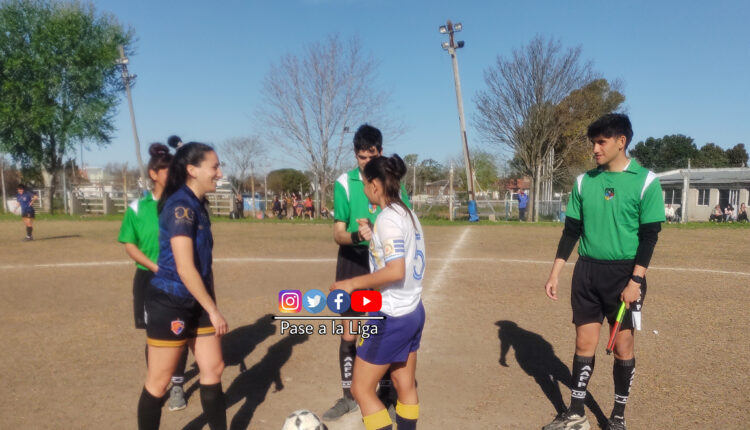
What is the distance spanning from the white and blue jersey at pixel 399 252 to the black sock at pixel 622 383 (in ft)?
5.75

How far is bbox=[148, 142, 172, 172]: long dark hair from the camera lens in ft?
11.7

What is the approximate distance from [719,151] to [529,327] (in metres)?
85.2

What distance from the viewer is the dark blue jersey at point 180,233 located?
2.62 m

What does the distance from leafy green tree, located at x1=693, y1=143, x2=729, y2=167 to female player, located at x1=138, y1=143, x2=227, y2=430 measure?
77861 mm

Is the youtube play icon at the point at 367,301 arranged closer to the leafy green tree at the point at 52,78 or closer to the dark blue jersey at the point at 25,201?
the dark blue jersey at the point at 25,201

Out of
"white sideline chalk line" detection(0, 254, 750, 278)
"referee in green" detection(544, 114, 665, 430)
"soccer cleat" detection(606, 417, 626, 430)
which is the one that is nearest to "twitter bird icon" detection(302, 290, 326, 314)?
"referee in green" detection(544, 114, 665, 430)

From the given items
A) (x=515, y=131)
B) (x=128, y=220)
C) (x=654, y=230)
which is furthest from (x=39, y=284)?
(x=515, y=131)

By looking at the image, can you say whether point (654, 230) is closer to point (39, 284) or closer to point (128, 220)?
point (128, 220)

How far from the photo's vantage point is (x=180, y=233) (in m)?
2.59

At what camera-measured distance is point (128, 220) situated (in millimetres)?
3832

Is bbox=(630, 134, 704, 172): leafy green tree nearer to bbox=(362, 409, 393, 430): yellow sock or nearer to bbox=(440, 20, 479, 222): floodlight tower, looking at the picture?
bbox=(440, 20, 479, 222): floodlight tower

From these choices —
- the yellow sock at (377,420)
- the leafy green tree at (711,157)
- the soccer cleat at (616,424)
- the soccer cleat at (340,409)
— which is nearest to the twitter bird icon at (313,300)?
the soccer cleat at (340,409)

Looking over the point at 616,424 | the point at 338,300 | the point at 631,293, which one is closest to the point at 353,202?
the point at 338,300

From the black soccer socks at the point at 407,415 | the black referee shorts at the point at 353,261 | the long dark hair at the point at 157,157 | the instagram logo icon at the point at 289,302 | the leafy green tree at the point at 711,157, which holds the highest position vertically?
the leafy green tree at the point at 711,157
